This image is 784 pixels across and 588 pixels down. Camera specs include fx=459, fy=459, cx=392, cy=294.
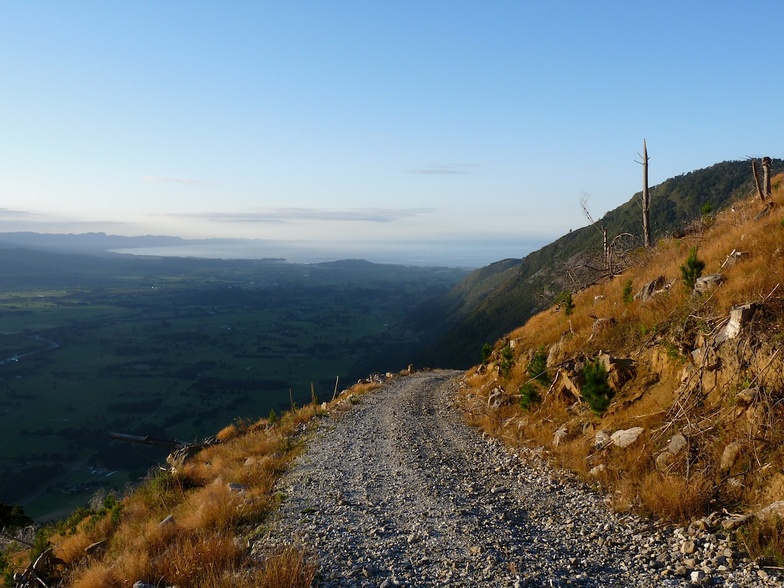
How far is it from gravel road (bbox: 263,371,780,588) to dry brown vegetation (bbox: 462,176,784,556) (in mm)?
701

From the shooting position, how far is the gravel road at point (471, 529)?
6.26m

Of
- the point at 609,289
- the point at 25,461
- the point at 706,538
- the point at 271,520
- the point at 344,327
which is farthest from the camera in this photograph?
the point at 344,327

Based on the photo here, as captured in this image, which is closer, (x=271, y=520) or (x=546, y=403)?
(x=271, y=520)

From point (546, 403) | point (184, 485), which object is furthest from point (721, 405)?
point (184, 485)

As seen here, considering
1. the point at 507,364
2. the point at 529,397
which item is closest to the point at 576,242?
the point at 507,364

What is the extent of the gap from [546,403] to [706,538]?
790 cm

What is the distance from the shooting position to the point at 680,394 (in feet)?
30.1

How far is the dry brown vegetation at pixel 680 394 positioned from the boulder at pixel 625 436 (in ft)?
0.32

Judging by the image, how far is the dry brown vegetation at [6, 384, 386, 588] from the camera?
6660mm

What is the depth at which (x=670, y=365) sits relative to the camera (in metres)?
11.0

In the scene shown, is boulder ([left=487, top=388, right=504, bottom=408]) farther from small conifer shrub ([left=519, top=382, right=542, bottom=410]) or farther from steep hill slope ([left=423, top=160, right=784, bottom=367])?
steep hill slope ([left=423, top=160, right=784, bottom=367])

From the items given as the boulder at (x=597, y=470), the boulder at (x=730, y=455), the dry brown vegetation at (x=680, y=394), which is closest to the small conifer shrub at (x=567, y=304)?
the dry brown vegetation at (x=680, y=394)

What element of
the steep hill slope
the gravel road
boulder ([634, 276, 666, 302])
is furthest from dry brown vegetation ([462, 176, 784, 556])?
the steep hill slope

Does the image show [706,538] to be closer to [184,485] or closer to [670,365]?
[670,365]
